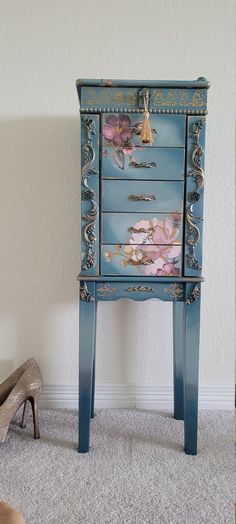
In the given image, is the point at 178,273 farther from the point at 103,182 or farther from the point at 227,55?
the point at 227,55

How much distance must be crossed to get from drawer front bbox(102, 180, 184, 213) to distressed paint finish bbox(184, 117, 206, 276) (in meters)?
0.04

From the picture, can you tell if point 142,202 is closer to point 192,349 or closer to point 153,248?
point 153,248

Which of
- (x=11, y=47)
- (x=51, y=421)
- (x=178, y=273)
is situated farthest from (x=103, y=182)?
(x=51, y=421)

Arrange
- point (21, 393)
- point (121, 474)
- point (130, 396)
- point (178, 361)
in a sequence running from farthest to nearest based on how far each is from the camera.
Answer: point (130, 396) < point (178, 361) < point (21, 393) < point (121, 474)

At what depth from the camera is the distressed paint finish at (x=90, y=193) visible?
1.20m

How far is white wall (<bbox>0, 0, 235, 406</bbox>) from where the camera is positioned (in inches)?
59.4

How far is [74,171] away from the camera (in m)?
1.56

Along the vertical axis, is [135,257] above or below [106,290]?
above

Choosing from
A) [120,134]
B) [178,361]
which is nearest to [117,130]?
[120,134]

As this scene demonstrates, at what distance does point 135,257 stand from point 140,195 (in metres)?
0.21

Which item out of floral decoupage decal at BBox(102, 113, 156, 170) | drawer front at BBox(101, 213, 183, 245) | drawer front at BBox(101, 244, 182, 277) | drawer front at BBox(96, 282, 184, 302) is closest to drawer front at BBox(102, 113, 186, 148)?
floral decoupage decal at BBox(102, 113, 156, 170)

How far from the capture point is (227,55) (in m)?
1.52

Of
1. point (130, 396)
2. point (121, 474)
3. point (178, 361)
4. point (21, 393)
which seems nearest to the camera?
point (121, 474)

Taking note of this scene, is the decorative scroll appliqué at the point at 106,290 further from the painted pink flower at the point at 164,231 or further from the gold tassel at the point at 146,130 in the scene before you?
the gold tassel at the point at 146,130
